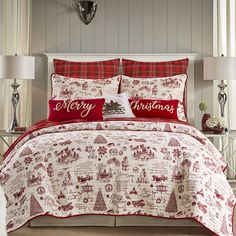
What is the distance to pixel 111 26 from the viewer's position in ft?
20.7

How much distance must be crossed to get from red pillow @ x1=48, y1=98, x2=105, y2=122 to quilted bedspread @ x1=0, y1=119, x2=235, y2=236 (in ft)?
Answer: 3.55

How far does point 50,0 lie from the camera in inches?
248

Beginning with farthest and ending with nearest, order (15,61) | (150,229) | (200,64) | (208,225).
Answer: (200,64)
(15,61)
(150,229)
(208,225)

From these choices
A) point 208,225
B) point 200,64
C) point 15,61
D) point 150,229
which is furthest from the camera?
point 200,64

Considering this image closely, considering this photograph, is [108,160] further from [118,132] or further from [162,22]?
[162,22]

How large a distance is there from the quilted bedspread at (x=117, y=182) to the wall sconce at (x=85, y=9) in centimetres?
241

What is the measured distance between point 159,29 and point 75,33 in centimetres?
86

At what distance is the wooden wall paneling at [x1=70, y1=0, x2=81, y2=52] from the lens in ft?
20.7

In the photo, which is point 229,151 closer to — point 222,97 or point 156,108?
point 222,97

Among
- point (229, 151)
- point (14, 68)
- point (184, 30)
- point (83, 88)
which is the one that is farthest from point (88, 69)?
point (229, 151)

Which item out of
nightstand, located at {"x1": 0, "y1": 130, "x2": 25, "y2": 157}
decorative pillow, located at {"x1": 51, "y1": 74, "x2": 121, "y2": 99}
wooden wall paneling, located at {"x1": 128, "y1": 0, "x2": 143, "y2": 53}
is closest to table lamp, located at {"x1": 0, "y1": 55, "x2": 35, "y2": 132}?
nightstand, located at {"x1": 0, "y1": 130, "x2": 25, "y2": 157}

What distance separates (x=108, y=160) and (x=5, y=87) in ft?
Answer: 7.77

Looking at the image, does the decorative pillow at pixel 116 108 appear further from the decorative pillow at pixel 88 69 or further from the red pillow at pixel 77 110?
the decorative pillow at pixel 88 69

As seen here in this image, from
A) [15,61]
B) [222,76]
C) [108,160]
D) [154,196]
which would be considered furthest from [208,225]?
[15,61]
